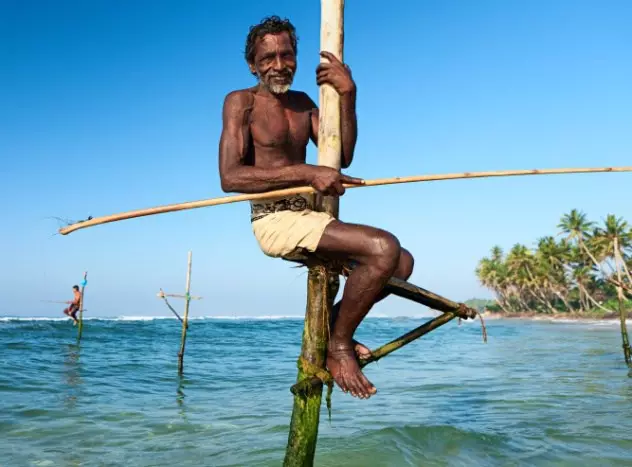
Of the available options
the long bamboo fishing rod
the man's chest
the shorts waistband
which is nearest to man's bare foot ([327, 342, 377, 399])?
the shorts waistband

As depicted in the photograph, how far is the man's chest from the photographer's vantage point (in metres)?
3.57

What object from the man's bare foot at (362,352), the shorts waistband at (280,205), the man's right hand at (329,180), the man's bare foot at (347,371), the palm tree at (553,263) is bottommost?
the man's bare foot at (347,371)

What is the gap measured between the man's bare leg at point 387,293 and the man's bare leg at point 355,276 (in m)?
0.06

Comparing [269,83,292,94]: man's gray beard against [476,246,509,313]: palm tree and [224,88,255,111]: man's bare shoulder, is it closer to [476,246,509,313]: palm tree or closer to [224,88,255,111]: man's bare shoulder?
[224,88,255,111]: man's bare shoulder

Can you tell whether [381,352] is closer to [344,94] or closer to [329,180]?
[329,180]

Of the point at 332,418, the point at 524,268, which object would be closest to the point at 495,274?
the point at 524,268

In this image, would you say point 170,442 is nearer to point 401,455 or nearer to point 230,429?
point 230,429

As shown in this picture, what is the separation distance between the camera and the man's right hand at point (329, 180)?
10.4ft

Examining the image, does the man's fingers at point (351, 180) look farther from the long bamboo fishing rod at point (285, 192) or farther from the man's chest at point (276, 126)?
the man's chest at point (276, 126)

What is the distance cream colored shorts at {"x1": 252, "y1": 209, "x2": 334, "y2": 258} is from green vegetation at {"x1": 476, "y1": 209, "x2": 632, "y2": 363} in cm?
6216

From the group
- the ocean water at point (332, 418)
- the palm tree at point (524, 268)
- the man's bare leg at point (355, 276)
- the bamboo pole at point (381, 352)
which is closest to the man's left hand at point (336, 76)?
the man's bare leg at point (355, 276)

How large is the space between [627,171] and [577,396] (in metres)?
9.65

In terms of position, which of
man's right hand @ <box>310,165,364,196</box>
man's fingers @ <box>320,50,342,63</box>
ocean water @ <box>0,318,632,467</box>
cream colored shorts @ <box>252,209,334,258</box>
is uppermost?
man's fingers @ <box>320,50,342,63</box>

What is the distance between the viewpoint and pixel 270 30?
342cm
